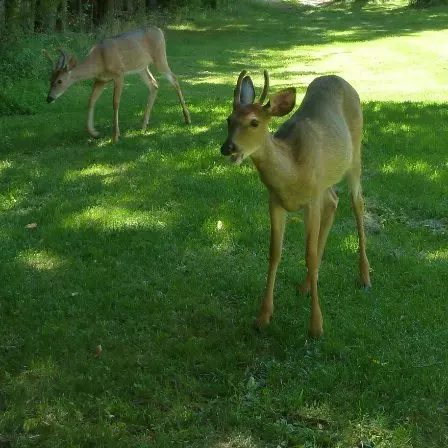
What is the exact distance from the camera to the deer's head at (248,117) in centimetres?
450

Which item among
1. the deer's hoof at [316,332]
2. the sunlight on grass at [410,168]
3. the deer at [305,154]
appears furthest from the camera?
the sunlight on grass at [410,168]

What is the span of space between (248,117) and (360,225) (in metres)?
1.75

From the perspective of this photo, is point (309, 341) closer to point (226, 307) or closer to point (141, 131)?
point (226, 307)

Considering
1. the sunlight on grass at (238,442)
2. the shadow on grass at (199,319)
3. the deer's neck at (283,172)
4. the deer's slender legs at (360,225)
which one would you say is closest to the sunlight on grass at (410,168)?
the shadow on grass at (199,319)

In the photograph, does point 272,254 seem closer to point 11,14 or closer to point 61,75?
point 61,75

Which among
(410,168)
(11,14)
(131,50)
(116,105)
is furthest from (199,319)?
(11,14)

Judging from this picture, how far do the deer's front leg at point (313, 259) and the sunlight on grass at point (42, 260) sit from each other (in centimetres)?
220

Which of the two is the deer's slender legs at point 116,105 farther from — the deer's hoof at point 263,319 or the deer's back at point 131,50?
the deer's hoof at point 263,319

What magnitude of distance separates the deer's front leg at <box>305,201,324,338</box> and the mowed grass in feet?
0.39

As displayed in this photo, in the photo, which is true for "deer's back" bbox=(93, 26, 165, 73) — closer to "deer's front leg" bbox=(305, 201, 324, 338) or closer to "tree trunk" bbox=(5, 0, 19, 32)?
"tree trunk" bbox=(5, 0, 19, 32)

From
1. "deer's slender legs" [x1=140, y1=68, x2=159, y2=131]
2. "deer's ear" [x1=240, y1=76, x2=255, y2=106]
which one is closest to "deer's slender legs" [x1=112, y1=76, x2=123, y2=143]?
"deer's slender legs" [x1=140, y1=68, x2=159, y2=131]

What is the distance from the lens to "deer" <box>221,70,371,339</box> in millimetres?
4605

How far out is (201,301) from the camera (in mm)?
5551

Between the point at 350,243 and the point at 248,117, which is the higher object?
the point at 248,117
